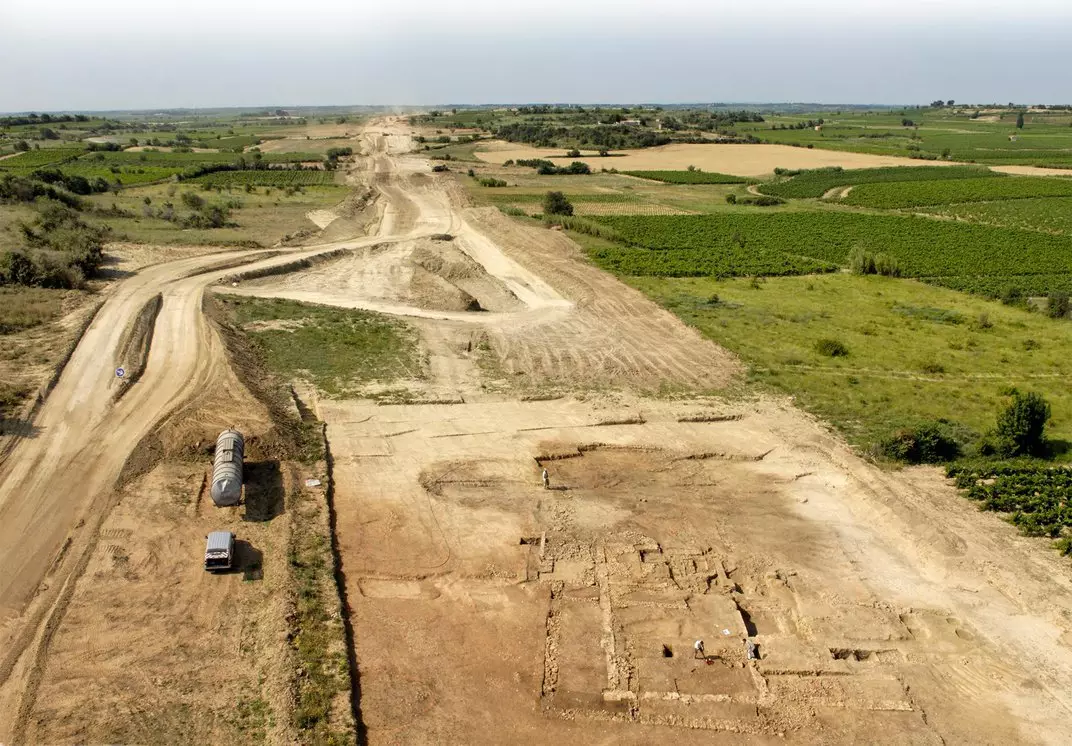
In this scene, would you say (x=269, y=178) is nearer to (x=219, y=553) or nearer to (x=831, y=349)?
(x=831, y=349)

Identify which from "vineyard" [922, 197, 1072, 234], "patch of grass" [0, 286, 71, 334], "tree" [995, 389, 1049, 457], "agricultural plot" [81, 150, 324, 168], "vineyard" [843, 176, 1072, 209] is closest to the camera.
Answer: "tree" [995, 389, 1049, 457]

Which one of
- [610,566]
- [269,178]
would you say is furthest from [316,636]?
[269,178]

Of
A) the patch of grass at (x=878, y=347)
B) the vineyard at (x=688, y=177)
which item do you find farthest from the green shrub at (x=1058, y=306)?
the vineyard at (x=688, y=177)

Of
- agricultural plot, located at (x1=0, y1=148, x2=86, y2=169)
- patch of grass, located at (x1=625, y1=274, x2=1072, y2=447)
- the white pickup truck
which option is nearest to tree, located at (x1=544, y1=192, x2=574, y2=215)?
patch of grass, located at (x1=625, y1=274, x2=1072, y2=447)

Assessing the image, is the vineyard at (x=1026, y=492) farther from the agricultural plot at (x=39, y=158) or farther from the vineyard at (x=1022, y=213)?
the agricultural plot at (x=39, y=158)

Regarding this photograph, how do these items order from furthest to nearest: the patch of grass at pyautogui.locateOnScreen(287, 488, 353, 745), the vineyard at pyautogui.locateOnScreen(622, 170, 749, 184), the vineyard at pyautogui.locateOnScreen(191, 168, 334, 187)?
the vineyard at pyautogui.locateOnScreen(622, 170, 749, 184), the vineyard at pyautogui.locateOnScreen(191, 168, 334, 187), the patch of grass at pyautogui.locateOnScreen(287, 488, 353, 745)

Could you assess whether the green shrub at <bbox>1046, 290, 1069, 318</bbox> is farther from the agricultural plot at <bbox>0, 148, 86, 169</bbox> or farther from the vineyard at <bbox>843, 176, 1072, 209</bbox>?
the agricultural plot at <bbox>0, 148, 86, 169</bbox>

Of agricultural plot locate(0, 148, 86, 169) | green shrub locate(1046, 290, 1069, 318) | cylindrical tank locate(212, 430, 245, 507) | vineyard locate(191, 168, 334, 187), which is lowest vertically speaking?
cylindrical tank locate(212, 430, 245, 507)
